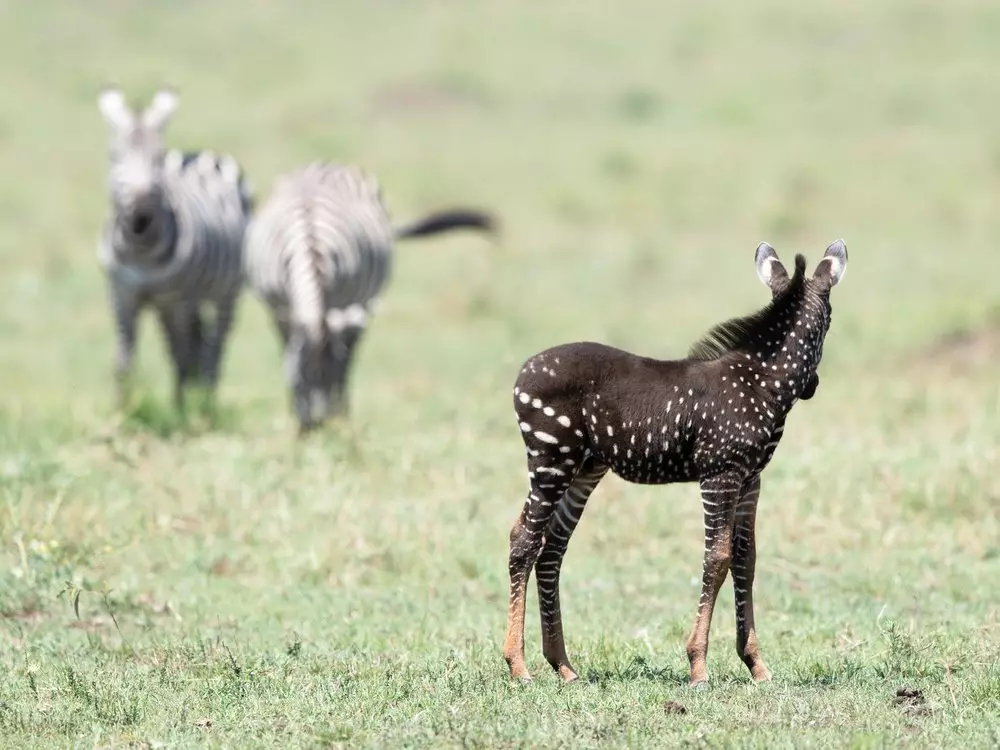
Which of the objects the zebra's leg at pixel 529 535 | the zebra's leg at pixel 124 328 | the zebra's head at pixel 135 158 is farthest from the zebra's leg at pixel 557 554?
the zebra's leg at pixel 124 328

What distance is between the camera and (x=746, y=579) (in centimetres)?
676

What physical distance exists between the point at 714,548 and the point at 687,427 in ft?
1.66

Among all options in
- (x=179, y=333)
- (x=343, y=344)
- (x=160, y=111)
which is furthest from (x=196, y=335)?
(x=343, y=344)

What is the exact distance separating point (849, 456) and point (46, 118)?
23.9m

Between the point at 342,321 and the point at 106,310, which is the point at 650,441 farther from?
the point at 106,310

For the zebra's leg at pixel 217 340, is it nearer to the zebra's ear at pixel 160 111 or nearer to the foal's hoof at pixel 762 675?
the zebra's ear at pixel 160 111

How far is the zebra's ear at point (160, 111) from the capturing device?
14508 mm

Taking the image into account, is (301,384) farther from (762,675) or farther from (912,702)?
(912,702)

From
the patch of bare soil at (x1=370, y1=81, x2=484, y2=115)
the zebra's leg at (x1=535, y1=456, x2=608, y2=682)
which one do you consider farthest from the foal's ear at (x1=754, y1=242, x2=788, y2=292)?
the patch of bare soil at (x1=370, y1=81, x2=484, y2=115)

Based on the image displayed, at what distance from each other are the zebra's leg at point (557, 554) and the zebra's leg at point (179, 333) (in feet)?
29.8

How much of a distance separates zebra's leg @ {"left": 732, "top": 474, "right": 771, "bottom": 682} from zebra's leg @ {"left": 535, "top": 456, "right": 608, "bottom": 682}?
0.62 meters

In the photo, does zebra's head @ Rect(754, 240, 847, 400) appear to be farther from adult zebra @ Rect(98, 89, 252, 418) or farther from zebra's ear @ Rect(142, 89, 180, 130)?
zebra's ear @ Rect(142, 89, 180, 130)

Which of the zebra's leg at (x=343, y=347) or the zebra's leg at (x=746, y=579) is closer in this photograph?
the zebra's leg at (x=746, y=579)

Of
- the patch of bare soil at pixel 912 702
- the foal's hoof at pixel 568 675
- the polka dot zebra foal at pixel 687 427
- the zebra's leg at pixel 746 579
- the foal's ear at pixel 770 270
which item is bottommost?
the patch of bare soil at pixel 912 702
